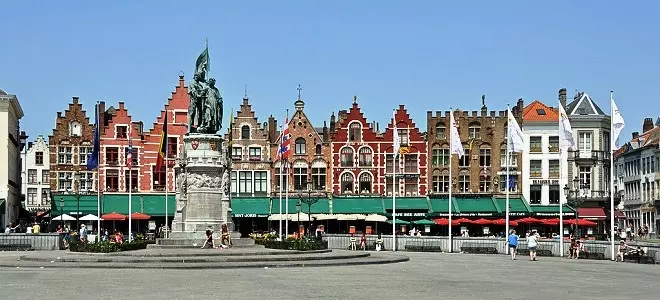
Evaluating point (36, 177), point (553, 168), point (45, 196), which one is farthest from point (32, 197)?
point (553, 168)

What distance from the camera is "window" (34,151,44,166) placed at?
10875 centimetres

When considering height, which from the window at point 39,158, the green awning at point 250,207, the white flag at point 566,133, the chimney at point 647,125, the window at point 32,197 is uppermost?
the chimney at point 647,125

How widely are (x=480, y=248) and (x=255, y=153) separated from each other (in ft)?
108

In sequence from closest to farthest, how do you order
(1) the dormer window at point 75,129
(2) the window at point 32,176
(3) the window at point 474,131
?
(1) the dormer window at point 75,129 → (3) the window at point 474,131 → (2) the window at point 32,176

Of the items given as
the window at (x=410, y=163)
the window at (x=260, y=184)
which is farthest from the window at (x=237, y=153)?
the window at (x=410, y=163)

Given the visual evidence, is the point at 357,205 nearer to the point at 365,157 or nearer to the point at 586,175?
the point at 365,157

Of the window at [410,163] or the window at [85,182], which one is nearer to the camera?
the window at [85,182]

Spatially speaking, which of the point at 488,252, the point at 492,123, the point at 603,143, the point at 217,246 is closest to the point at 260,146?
the point at 492,123

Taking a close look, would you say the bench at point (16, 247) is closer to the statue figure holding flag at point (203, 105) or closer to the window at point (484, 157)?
the statue figure holding flag at point (203, 105)

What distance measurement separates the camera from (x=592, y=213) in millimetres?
84312

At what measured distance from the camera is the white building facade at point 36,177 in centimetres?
10681

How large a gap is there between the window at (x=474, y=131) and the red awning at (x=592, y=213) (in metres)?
10.3

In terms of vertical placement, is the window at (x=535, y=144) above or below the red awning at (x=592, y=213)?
above

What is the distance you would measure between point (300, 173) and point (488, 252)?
3222cm
